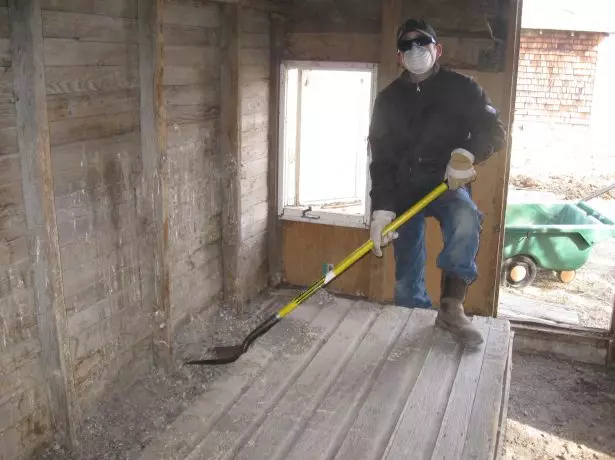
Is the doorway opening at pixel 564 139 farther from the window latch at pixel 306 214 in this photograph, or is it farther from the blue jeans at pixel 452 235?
the blue jeans at pixel 452 235

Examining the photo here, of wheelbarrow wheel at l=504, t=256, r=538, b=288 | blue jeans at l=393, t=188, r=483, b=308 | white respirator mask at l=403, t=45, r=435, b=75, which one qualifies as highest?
white respirator mask at l=403, t=45, r=435, b=75

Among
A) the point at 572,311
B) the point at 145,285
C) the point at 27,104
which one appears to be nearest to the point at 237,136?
the point at 145,285

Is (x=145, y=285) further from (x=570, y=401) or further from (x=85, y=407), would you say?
(x=570, y=401)

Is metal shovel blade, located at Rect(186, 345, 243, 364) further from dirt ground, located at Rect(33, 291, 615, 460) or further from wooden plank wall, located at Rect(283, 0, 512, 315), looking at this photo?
wooden plank wall, located at Rect(283, 0, 512, 315)

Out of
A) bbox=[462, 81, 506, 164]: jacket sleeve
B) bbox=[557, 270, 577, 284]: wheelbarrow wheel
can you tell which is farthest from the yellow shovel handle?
bbox=[557, 270, 577, 284]: wheelbarrow wheel

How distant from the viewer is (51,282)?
2.36 metres

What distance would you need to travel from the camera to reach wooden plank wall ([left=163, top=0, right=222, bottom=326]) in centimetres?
323

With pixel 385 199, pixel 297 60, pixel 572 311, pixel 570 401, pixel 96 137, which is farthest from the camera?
pixel 572 311

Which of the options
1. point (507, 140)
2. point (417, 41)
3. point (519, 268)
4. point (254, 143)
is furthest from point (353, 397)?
point (519, 268)

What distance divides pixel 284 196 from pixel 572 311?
2.48 m

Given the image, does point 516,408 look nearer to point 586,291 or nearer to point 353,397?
point 353,397

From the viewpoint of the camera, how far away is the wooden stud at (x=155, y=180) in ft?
9.27

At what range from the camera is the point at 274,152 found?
4301 mm

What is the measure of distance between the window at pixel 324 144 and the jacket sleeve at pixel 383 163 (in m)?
1.20
